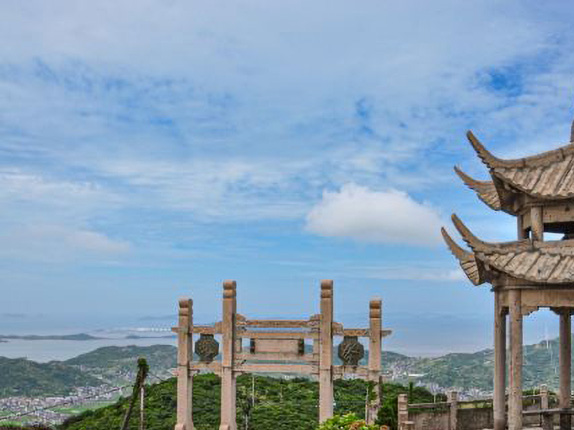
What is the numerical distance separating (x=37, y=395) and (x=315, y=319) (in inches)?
2178

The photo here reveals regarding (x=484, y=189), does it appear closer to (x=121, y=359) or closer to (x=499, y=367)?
(x=499, y=367)

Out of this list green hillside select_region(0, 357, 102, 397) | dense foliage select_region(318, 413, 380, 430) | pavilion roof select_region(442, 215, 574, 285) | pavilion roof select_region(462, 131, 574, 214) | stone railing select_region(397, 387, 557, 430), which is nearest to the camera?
pavilion roof select_region(442, 215, 574, 285)

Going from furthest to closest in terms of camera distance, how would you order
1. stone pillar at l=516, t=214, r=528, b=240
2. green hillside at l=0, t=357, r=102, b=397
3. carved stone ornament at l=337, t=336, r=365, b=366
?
green hillside at l=0, t=357, r=102, b=397 < carved stone ornament at l=337, t=336, r=365, b=366 < stone pillar at l=516, t=214, r=528, b=240

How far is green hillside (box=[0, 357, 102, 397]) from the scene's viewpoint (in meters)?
74.1

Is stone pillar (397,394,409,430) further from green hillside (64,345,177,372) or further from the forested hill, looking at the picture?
green hillside (64,345,177,372)

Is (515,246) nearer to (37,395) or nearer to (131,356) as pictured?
(37,395)

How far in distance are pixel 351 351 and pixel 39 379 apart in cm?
6136

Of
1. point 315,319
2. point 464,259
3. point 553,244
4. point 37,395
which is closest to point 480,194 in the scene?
point 464,259

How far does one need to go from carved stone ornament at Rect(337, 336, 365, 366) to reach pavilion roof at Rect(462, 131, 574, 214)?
10.2 meters

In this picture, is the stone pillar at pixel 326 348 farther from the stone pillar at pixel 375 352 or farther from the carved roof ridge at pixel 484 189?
the carved roof ridge at pixel 484 189

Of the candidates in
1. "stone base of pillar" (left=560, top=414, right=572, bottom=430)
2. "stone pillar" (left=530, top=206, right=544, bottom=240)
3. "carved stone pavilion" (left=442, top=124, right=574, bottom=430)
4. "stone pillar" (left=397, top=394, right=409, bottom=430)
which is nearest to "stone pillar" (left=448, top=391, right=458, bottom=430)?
"stone pillar" (left=397, top=394, right=409, bottom=430)

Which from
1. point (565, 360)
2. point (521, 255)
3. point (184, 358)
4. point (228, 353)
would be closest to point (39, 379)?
point (184, 358)

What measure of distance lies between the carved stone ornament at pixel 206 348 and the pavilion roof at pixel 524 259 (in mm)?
13085

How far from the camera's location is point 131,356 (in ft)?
333
